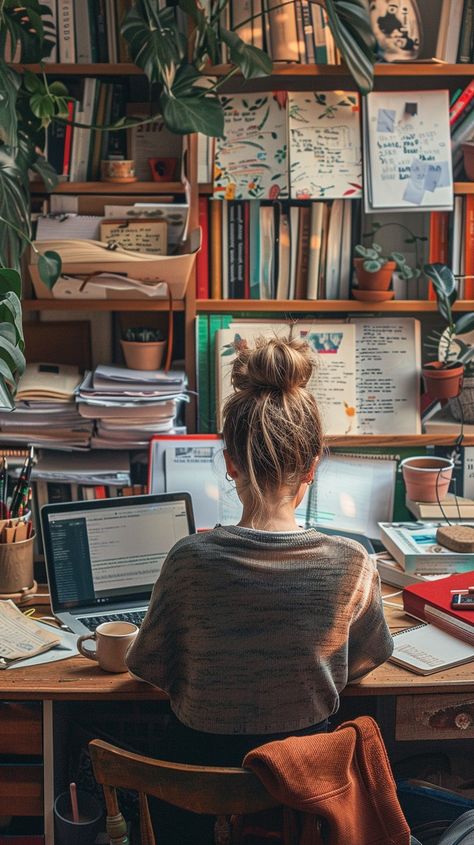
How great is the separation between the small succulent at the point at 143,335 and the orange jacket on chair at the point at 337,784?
1.17 metres

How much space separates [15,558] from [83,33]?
3.99 feet

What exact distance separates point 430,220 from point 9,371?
1.19 m

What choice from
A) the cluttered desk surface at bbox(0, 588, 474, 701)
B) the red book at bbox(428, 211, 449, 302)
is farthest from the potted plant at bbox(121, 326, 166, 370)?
the cluttered desk surface at bbox(0, 588, 474, 701)

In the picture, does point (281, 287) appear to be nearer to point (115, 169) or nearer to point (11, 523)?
point (115, 169)

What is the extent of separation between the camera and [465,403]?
237cm

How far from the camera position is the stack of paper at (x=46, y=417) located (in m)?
2.22

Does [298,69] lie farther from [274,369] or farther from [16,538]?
[16,538]

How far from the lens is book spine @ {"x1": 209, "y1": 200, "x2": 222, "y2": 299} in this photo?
2338 mm

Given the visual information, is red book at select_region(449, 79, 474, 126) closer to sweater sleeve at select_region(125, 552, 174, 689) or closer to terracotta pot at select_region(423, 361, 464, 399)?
terracotta pot at select_region(423, 361, 464, 399)

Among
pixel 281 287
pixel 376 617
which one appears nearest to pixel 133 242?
pixel 281 287

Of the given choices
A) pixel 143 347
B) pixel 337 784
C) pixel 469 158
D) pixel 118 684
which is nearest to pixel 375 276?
pixel 469 158

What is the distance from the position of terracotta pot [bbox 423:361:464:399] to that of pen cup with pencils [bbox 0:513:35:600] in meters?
1.02

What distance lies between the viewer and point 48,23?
2207 millimetres

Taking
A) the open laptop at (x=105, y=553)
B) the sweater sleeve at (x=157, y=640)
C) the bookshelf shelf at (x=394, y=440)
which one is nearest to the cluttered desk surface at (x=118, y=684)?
the sweater sleeve at (x=157, y=640)
